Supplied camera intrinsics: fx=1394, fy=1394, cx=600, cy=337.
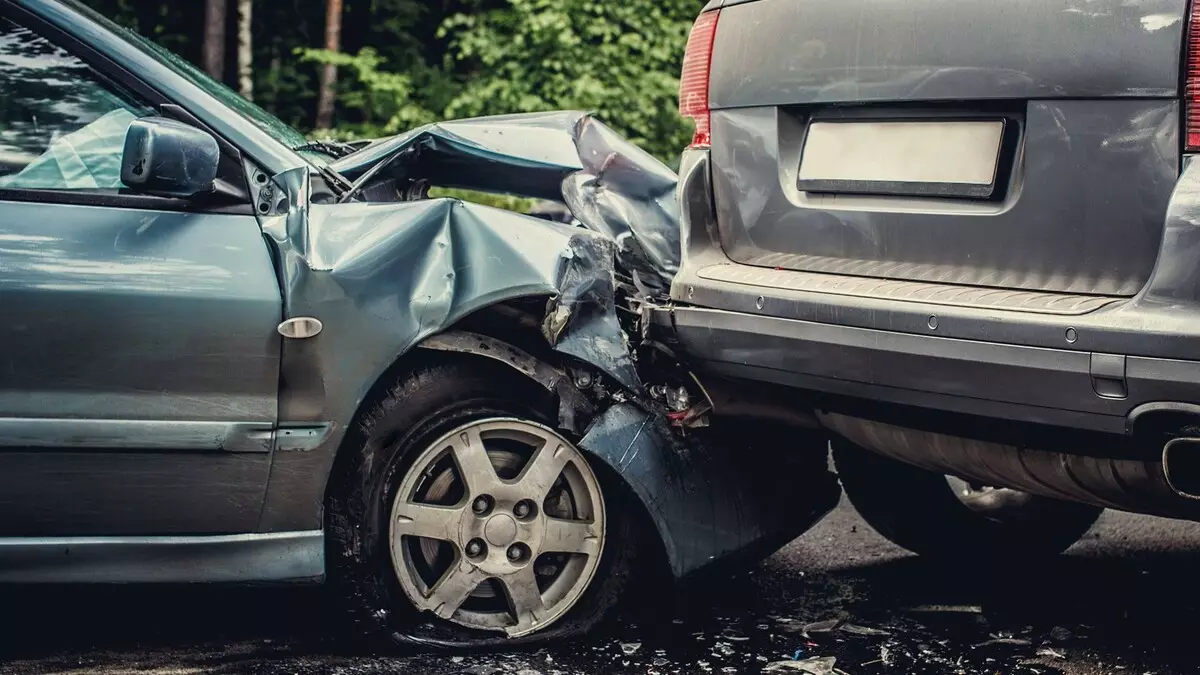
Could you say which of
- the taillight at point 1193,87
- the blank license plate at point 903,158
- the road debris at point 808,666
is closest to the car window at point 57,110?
the blank license plate at point 903,158

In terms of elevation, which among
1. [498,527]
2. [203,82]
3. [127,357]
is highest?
[203,82]

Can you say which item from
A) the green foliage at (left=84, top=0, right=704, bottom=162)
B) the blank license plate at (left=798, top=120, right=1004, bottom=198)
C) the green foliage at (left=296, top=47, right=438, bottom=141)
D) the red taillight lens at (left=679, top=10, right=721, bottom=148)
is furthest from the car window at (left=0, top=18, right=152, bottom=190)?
the green foliage at (left=84, top=0, right=704, bottom=162)

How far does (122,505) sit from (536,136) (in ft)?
5.15

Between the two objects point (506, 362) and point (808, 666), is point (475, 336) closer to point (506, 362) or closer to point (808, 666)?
point (506, 362)

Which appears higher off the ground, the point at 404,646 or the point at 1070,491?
the point at 1070,491

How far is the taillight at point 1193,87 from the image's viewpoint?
258cm

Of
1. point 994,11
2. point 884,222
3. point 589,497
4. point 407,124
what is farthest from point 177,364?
point 407,124

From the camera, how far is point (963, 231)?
294 centimetres

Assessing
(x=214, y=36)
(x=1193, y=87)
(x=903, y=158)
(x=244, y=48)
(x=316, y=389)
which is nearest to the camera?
(x=1193, y=87)

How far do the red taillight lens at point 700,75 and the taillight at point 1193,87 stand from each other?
124cm

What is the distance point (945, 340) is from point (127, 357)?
1.77 m

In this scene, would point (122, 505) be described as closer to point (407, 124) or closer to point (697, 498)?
point (697, 498)

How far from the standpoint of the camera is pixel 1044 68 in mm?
2777

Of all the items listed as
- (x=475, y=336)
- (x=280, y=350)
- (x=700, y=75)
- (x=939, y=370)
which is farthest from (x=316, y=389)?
(x=939, y=370)
